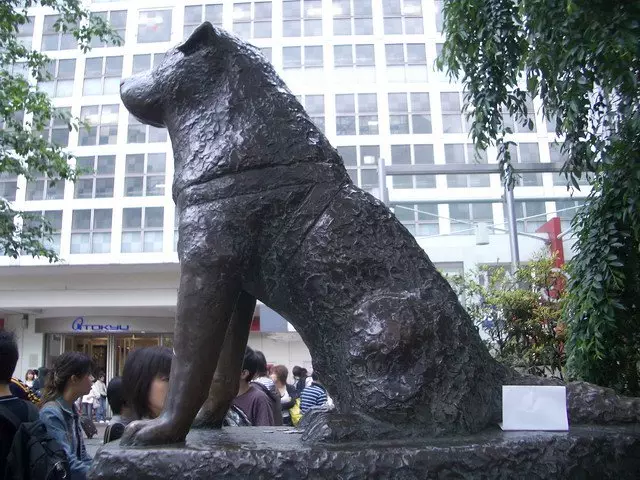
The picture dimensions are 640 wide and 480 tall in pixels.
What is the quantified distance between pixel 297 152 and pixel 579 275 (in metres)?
4.26

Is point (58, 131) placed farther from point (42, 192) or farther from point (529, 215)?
point (529, 215)

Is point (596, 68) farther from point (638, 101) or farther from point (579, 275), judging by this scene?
point (579, 275)

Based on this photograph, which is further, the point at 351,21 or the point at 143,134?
the point at 351,21

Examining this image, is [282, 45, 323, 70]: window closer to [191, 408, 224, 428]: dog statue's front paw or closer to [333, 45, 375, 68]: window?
[333, 45, 375, 68]: window

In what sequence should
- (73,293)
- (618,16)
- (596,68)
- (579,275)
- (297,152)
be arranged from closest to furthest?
1. (297,152)
2. (618,16)
3. (596,68)
4. (579,275)
5. (73,293)

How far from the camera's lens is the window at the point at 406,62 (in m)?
19.6

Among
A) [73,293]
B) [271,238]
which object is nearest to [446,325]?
[271,238]

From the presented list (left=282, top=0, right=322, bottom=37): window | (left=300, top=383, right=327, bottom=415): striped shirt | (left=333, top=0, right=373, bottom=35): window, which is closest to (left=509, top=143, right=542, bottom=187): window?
(left=333, top=0, right=373, bottom=35): window

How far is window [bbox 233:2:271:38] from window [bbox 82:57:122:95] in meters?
4.16

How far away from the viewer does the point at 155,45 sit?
19.4 metres

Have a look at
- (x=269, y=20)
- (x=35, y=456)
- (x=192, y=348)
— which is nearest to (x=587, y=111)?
(x=192, y=348)

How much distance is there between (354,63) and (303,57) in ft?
5.44

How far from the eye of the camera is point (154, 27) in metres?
19.8

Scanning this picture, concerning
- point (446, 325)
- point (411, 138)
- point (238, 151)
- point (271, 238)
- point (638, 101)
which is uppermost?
point (411, 138)
